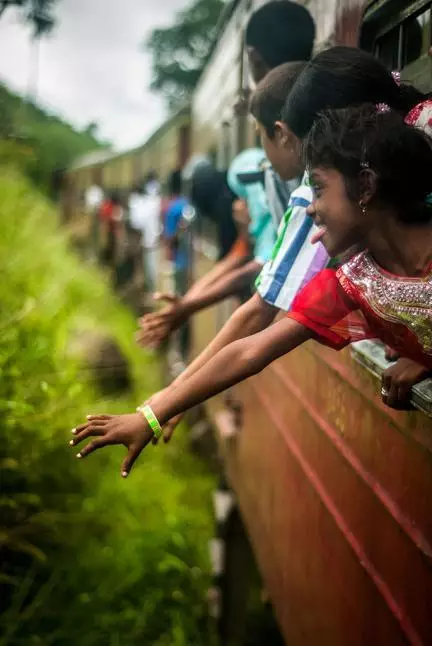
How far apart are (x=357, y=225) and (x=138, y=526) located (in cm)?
462

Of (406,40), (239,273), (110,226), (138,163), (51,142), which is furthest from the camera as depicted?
(51,142)

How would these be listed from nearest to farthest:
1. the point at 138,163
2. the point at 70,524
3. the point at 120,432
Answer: the point at 120,432, the point at 70,524, the point at 138,163

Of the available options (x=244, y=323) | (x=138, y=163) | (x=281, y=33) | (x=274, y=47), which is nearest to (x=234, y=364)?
(x=244, y=323)

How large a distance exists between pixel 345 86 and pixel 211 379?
65 cm

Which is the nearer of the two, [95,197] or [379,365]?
[379,365]

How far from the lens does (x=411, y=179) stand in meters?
1.28

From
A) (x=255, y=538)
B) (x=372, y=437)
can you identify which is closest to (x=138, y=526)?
(x=255, y=538)

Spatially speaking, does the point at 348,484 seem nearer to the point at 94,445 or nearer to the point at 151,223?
the point at 94,445

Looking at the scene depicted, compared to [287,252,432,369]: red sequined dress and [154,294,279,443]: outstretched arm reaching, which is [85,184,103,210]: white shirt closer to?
[154,294,279,443]: outstretched arm reaching

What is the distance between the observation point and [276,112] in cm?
169

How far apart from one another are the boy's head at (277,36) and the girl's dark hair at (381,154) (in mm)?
850

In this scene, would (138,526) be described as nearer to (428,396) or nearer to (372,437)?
(372,437)

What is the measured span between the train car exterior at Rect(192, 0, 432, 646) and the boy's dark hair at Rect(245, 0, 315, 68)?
0.11 meters

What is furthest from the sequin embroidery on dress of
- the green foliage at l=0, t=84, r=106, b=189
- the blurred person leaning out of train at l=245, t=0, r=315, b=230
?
the green foliage at l=0, t=84, r=106, b=189
